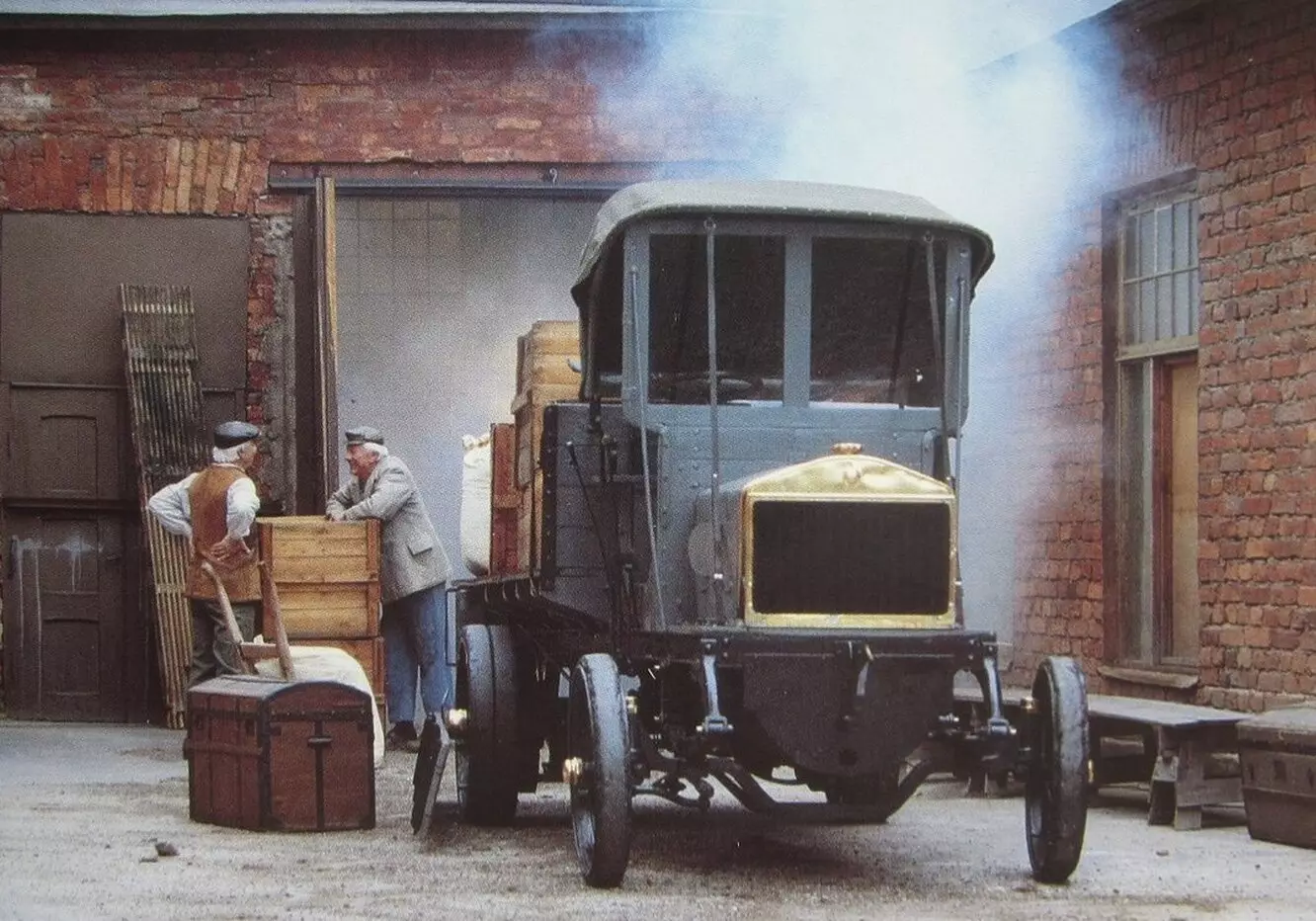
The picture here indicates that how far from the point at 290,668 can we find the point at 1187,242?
16.4ft

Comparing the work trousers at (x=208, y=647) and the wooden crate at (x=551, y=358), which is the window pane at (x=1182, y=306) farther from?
the work trousers at (x=208, y=647)

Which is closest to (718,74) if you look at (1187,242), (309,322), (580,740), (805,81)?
(805,81)

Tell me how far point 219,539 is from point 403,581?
1.81 m

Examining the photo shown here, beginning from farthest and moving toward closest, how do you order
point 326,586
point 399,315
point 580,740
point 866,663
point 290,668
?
point 399,315
point 326,586
point 290,668
point 580,740
point 866,663

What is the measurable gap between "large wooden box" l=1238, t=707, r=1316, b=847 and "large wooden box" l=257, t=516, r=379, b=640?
5.47m

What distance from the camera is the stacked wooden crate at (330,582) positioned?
1310 cm

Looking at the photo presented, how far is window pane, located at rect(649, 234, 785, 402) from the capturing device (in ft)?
27.8

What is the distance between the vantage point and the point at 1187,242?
11977mm

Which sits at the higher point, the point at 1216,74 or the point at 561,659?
the point at 1216,74

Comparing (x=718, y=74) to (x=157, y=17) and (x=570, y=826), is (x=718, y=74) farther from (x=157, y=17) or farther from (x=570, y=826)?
(x=570, y=826)

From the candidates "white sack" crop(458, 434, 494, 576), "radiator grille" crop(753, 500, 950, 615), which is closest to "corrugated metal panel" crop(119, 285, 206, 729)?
"white sack" crop(458, 434, 494, 576)

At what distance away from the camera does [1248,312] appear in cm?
1120

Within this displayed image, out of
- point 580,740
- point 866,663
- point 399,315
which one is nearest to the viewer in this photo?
point 866,663

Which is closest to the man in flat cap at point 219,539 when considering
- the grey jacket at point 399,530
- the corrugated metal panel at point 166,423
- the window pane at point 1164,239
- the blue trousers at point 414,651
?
the grey jacket at point 399,530
